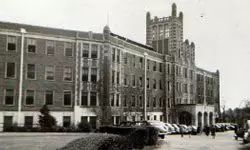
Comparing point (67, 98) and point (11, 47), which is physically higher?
point (11, 47)

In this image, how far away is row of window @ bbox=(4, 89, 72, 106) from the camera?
41188 millimetres

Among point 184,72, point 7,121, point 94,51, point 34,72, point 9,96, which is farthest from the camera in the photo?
point 184,72

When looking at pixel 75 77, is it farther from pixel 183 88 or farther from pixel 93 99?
pixel 183 88

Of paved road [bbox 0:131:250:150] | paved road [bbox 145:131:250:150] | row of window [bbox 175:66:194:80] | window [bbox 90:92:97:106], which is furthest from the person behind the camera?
row of window [bbox 175:66:194:80]

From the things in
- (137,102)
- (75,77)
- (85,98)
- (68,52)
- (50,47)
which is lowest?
(137,102)

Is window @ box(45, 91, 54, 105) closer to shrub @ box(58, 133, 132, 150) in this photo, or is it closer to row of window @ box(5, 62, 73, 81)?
row of window @ box(5, 62, 73, 81)

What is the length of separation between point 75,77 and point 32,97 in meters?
5.77

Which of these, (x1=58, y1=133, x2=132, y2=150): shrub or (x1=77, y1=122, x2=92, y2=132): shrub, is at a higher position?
(x1=58, y1=133, x2=132, y2=150): shrub

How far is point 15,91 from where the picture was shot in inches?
1635

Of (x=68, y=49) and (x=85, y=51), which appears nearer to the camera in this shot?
(x=68, y=49)

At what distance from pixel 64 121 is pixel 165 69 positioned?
76.8 ft

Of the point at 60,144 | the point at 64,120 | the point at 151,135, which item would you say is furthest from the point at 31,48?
the point at 151,135

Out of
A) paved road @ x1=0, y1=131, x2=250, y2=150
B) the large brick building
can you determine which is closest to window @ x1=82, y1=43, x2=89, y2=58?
the large brick building

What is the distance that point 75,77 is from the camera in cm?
4522
